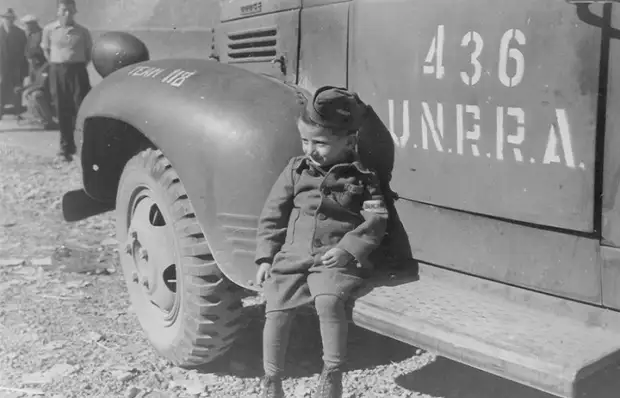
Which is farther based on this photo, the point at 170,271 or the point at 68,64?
the point at 68,64

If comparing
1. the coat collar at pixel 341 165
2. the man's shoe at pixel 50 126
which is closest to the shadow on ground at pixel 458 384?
the coat collar at pixel 341 165

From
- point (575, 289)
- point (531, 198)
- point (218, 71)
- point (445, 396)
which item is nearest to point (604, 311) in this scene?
point (575, 289)

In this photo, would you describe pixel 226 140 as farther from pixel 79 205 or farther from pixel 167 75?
pixel 79 205

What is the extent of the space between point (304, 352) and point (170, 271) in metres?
0.68

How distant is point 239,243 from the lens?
288cm

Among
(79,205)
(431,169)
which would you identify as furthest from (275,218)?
(79,205)

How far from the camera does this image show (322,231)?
2.70 meters

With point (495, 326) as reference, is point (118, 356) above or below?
below

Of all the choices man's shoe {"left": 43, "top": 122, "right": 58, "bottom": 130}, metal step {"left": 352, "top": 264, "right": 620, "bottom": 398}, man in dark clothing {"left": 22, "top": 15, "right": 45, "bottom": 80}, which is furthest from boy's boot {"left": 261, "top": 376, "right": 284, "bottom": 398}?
man in dark clothing {"left": 22, "top": 15, "right": 45, "bottom": 80}

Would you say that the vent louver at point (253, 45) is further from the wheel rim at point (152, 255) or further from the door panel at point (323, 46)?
the wheel rim at point (152, 255)

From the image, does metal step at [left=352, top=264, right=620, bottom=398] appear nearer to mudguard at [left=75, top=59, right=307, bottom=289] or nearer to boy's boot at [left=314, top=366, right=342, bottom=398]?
boy's boot at [left=314, top=366, right=342, bottom=398]

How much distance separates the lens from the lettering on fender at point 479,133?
2.21 meters

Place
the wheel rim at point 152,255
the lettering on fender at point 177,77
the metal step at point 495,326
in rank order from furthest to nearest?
the wheel rim at point 152,255 < the lettering on fender at point 177,77 < the metal step at point 495,326

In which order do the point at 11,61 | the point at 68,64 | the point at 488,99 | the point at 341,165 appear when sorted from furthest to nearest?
the point at 11,61 < the point at 68,64 < the point at 341,165 < the point at 488,99
